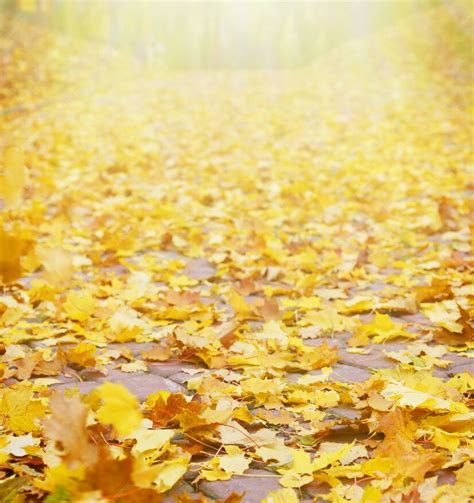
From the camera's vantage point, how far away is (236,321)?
257 centimetres

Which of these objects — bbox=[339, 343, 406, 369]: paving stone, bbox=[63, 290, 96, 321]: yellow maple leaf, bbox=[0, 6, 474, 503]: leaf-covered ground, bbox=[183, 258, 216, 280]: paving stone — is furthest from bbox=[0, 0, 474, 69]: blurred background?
bbox=[339, 343, 406, 369]: paving stone

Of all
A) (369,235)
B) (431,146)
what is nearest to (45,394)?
(369,235)

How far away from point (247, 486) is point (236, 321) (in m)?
1.01

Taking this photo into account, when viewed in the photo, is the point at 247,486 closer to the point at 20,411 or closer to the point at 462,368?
the point at 20,411

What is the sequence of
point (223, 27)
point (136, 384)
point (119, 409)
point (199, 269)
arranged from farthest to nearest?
1. point (223, 27)
2. point (199, 269)
3. point (136, 384)
4. point (119, 409)

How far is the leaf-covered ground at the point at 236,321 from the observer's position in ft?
5.08

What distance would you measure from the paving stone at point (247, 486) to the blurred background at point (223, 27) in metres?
16.9

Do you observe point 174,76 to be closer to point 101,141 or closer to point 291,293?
point 101,141

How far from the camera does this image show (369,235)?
13.5ft

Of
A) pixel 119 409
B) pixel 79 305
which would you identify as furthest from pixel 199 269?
pixel 119 409

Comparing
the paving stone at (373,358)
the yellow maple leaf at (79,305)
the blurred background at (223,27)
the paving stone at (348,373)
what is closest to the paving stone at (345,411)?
the paving stone at (348,373)

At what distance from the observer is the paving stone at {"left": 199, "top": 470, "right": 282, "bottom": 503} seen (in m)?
1.58

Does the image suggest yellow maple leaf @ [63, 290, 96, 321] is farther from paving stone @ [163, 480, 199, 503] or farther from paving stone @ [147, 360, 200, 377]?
paving stone @ [163, 480, 199, 503]

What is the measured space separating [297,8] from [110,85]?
7.63 meters
